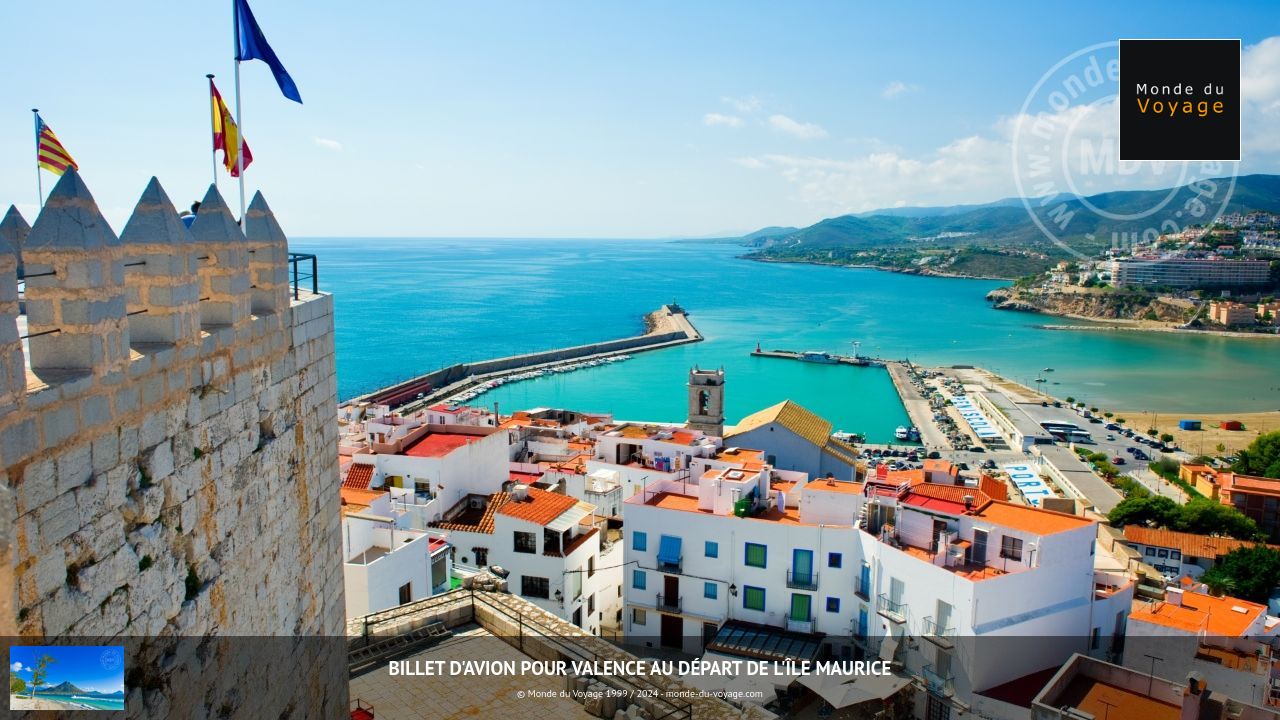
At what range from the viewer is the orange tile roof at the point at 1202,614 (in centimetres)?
1759

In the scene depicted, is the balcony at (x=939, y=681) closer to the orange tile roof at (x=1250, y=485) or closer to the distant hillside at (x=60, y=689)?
the distant hillside at (x=60, y=689)

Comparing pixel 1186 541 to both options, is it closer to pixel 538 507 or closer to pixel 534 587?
pixel 538 507

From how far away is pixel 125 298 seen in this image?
11.8ft

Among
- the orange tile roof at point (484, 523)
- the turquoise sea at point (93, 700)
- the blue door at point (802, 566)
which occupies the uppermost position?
the turquoise sea at point (93, 700)

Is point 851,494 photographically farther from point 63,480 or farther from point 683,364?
point 683,364

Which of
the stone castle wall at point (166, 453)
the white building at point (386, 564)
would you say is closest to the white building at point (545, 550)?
the white building at point (386, 564)

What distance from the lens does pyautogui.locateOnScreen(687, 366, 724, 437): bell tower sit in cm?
3656

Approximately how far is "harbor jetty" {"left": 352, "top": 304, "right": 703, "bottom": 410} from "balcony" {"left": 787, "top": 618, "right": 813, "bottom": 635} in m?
43.5

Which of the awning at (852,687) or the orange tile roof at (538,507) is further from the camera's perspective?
the orange tile roof at (538,507)

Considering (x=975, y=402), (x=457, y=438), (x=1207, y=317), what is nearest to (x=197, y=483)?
(x=457, y=438)

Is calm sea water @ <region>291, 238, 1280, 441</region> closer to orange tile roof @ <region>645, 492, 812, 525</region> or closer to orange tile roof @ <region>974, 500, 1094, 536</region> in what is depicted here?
orange tile roof @ <region>645, 492, 812, 525</region>

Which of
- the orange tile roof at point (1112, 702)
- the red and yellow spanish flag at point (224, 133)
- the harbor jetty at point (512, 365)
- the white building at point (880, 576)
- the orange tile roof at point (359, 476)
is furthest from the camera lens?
the harbor jetty at point (512, 365)

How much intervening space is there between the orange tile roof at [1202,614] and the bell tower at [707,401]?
19.0m

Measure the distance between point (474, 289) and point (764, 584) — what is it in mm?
150640
